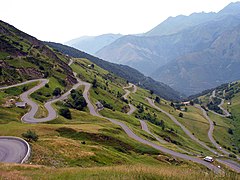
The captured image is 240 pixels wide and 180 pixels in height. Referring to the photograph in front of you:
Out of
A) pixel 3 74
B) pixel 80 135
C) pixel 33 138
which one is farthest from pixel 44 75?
pixel 33 138

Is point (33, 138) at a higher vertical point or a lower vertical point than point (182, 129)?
higher

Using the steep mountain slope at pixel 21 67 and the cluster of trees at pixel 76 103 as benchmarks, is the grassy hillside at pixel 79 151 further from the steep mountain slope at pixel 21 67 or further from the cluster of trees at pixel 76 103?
the steep mountain slope at pixel 21 67

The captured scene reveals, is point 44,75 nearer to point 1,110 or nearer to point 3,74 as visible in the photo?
A: point 3,74

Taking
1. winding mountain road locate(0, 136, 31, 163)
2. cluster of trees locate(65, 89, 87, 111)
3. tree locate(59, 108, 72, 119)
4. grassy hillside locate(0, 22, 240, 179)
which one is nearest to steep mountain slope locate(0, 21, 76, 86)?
grassy hillside locate(0, 22, 240, 179)

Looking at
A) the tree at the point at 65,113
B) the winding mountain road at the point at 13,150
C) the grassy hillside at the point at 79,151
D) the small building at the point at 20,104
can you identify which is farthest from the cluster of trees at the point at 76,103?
the winding mountain road at the point at 13,150

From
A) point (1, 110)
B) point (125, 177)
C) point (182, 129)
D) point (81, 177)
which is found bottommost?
point (182, 129)

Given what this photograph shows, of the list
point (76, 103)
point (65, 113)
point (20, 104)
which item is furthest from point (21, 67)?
point (65, 113)

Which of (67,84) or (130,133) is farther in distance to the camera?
(67,84)

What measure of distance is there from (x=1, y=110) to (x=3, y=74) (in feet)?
185

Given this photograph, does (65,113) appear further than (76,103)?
No

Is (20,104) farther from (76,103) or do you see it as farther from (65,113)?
(76,103)

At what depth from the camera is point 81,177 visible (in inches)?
1005

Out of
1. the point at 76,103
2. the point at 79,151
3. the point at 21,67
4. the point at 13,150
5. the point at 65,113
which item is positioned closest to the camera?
the point at 13,150

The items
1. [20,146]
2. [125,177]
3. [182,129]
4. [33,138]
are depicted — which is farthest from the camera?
[182,129]
